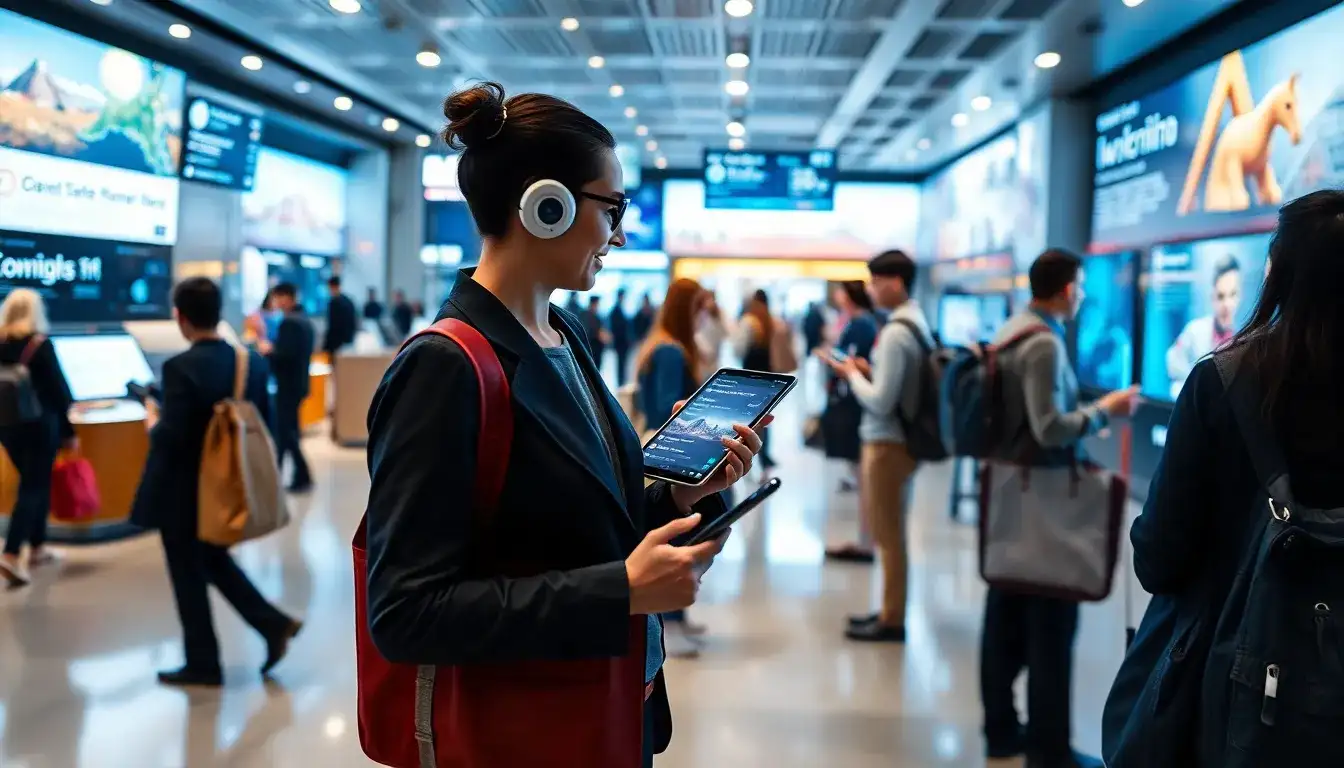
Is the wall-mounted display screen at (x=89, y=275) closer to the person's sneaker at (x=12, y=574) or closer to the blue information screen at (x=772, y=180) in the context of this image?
the person's sneaker at (x=12, y=574)

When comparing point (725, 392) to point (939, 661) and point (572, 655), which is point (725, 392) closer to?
point (572, 655)

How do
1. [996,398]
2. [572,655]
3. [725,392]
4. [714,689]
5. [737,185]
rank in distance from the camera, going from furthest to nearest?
[737,185] < [714,689] < [996,398] < [725,392] < [572,655]

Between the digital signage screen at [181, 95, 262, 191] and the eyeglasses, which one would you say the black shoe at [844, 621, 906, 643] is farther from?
the digital signage screen at [181, 95, 262, 191]

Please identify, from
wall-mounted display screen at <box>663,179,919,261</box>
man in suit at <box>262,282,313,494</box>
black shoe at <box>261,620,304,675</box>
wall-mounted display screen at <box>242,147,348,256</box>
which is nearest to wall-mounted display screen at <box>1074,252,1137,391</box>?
man in suit at <box>262,282,313,494</box>

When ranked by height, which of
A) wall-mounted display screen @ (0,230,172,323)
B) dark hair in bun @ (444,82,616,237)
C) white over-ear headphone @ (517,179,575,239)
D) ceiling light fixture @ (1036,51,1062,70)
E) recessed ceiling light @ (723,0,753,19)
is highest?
ceiling light fixture @ (1036,51,1062,70)

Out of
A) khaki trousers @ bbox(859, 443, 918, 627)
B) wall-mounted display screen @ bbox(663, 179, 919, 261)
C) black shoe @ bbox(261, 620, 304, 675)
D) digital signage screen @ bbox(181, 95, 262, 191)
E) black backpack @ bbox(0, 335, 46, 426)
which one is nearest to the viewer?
black shoe @ bbox(261, 620, 304, 675)

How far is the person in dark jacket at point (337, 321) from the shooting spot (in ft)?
A: 31.2


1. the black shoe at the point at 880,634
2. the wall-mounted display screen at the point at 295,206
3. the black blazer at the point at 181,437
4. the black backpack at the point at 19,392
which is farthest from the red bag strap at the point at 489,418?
the wall-mounted display screen at the point at 295,206

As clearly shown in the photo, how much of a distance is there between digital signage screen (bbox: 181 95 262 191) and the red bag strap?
27.9 ft

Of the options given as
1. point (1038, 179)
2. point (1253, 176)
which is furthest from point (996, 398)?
point (1038, 179)

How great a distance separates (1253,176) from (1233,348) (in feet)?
19.0

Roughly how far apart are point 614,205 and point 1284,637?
111 cm

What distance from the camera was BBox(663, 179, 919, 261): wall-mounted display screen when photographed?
17.7 meters

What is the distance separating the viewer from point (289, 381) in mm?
7590
